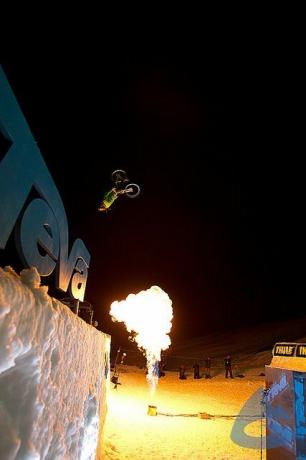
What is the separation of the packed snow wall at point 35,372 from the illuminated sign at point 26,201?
2424 mm

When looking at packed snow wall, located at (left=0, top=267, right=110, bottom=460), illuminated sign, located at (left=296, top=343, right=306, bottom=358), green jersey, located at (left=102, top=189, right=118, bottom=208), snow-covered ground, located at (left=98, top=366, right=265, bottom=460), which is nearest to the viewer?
packed snow wall, located at (left=0, top=267, right=110, bottom=460)

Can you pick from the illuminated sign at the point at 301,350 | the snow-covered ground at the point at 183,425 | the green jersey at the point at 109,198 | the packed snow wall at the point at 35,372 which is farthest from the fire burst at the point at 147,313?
the packed snow wall at the point at 35,372

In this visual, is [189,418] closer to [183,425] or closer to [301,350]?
[183,425]

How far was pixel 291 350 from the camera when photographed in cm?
809

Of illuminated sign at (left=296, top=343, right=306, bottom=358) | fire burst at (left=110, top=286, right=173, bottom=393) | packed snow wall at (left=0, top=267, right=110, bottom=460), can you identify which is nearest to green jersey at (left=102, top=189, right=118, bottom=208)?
fire burst at (left=110, top=286, right=173, bottom=393)

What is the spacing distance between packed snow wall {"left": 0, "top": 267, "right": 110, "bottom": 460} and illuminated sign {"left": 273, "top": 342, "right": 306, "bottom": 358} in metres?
5.14

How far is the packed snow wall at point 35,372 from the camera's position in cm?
247

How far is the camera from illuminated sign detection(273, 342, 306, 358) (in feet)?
25.2

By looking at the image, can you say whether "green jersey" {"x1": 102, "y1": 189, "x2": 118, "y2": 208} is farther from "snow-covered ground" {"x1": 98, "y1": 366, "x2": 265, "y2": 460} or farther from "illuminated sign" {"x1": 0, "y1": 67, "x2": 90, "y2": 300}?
"snow-covered ground" {"x1": 98, "y1": 366, "x2": 265, "y2": 460}

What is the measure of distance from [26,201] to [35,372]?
4.70 meters

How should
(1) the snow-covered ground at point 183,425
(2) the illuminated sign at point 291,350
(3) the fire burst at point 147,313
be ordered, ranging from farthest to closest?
(3) the fire burst at point 147,313 → (1) the snow-covered ground at point 183,425 → (2) the illuminated sign at point 291,350

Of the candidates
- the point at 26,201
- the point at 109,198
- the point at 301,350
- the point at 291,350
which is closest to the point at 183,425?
the point at 291,350

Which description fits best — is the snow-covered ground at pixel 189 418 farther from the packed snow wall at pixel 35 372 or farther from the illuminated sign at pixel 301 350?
the packed snow wall at pixel 35 372

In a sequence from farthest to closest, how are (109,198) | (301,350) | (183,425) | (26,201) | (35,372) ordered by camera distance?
1. (109,198)
2. (183,425)
3. (301,350)
4. (26,201)
5. (35,372)
